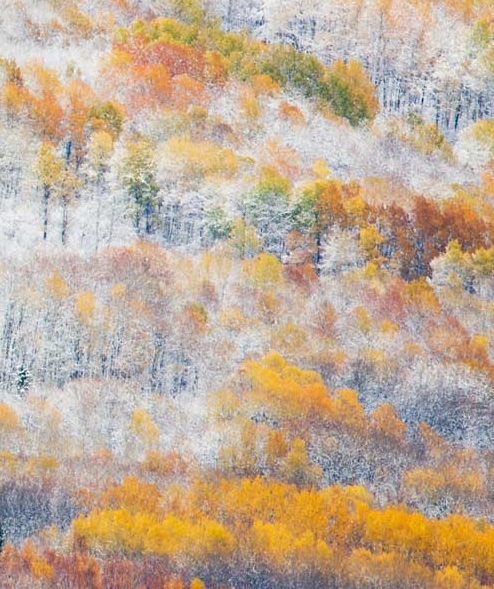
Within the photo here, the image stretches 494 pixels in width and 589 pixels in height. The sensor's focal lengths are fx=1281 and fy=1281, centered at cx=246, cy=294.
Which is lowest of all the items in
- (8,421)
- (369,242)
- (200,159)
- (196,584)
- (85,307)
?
(196,584)

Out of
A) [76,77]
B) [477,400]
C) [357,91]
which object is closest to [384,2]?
[357,91]

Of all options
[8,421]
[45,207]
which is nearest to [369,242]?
[45,207]

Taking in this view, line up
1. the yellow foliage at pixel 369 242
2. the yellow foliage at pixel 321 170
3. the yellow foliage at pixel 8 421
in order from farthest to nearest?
the yellow foliage at pixel 321 170
the yellow foliage at pixel 369 242
the yellow foliage at pixel 8 421

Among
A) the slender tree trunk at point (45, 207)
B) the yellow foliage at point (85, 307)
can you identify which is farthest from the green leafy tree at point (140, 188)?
the yellow foliage at point (85, 307)

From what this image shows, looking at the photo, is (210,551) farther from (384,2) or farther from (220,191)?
(384,2)

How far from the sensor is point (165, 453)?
6875 centimetres

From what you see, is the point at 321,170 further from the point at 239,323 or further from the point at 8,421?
the point at 8,421

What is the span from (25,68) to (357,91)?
95.3 feet

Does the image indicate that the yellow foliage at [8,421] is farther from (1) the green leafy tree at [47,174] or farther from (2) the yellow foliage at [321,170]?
(2) the yellow foliage at [321,170]

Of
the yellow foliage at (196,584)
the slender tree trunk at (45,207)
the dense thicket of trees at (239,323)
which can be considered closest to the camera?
the yellow foliage at (196,584)

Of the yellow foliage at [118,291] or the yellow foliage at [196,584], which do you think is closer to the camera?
the yellow foliage at [196,584]

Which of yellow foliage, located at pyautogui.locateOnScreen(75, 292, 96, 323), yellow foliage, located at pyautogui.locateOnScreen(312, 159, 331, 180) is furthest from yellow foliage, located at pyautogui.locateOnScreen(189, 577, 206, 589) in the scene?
yellow foliage, located at pyautogui.locateOnScreen(312, 159, 331, 180)

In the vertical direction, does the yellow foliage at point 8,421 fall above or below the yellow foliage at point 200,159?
below

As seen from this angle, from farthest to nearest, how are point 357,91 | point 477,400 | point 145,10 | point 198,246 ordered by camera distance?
point 145,10
point 357,91
point 198,246
point 477,400
